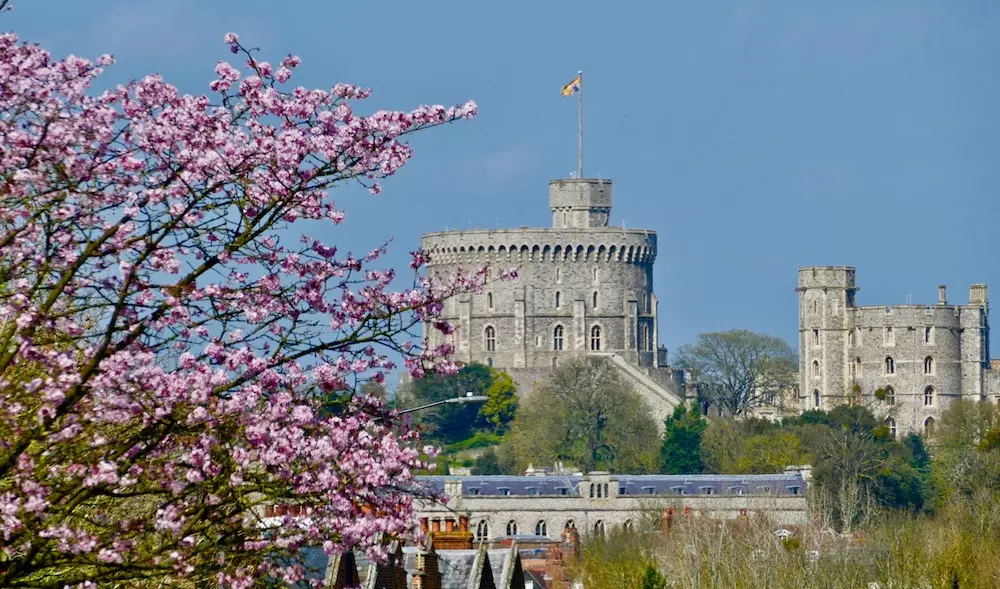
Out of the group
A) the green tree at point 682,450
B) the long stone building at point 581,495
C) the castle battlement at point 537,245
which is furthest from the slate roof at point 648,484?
the castle battlement at point 537,245

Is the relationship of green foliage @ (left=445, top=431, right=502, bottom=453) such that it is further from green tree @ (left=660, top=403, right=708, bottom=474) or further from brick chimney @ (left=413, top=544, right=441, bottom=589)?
brick chimney @ (left=413, top=544, right=441, bottom=589)

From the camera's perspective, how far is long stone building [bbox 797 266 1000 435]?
16512 centimetres

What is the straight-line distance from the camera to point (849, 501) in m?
117

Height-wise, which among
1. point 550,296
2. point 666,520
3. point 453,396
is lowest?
point 666,520

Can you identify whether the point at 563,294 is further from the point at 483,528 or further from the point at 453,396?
the point at 483,528

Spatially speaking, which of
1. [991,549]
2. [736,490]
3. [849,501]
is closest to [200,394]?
[991,549]

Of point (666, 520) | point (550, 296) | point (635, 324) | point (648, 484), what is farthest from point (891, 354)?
point (666, 520)

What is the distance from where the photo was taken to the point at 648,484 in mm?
129750

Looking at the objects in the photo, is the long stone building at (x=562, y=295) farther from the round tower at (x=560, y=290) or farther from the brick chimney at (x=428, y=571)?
the brick chimney at (x=428, y=571)

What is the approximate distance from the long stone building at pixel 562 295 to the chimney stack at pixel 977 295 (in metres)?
18.3

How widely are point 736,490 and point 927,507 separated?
8.53m

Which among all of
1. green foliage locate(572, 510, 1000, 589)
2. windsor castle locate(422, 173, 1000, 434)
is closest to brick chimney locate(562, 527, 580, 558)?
green foliage locate(572, 510, 1000, 589)

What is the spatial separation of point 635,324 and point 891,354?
60.5 ft

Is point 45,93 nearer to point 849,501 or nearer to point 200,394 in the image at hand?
point 200,394
